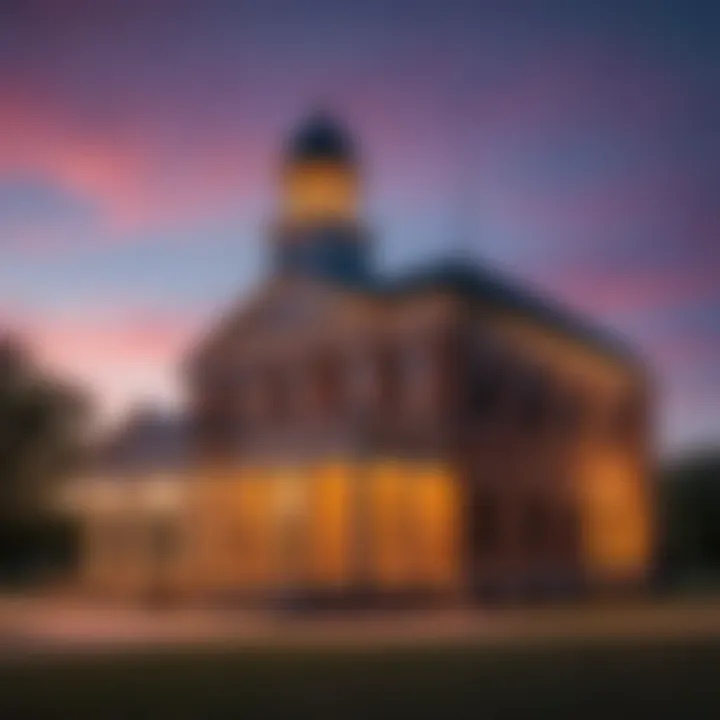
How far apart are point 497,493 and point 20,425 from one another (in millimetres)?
9601

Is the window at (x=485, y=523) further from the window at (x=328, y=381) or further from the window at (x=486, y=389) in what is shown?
the window at (x=328, y=381)

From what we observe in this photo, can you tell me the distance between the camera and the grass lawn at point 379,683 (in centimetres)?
1035

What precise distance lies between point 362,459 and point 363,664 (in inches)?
371

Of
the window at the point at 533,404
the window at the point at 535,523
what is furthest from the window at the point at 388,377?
the window at the point at 535,523

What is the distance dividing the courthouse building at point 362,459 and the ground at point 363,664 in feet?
6.36

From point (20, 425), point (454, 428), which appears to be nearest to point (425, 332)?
point (454, 428)

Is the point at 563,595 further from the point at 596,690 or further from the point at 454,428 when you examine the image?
the point at 596,690

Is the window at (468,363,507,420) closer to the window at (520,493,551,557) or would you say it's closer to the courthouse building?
the courthouse building

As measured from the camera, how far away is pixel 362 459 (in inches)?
898

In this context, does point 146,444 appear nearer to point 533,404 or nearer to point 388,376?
point 388,376

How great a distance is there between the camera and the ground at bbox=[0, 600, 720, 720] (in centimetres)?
1057

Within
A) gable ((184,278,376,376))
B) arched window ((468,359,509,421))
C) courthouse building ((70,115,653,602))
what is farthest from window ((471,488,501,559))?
gable ((184,278,376,376))

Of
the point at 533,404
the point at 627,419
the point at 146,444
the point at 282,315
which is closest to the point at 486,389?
the point at 533,404

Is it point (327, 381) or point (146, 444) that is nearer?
point (146, 444)
